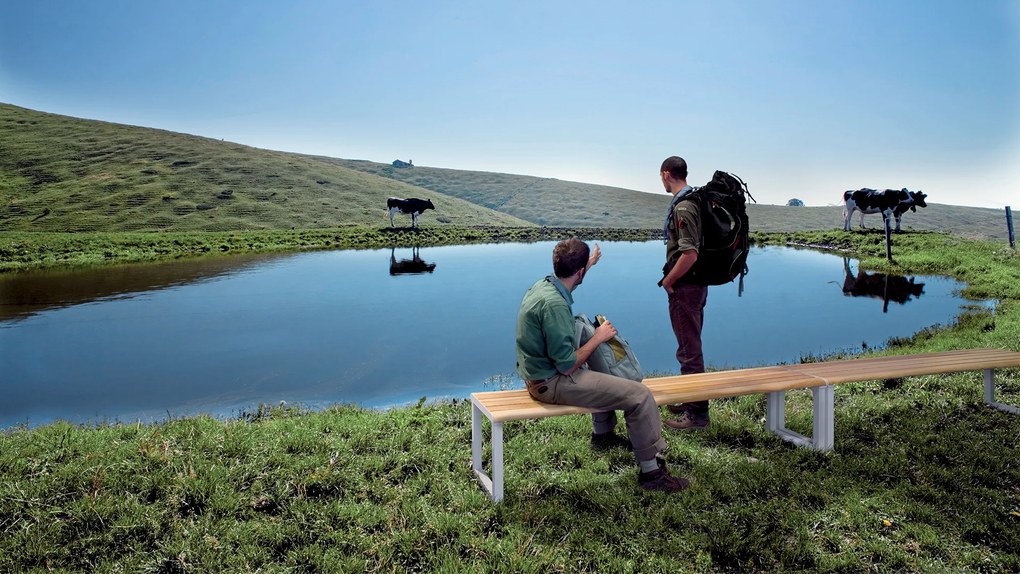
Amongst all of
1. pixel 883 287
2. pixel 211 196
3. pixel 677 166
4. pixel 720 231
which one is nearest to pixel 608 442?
pixel 720 231

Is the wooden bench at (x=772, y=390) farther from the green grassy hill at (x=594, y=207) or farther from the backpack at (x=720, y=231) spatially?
the green grassy hill at (x=594, y=207)

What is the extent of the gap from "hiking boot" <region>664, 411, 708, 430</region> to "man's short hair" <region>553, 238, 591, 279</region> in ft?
8.02

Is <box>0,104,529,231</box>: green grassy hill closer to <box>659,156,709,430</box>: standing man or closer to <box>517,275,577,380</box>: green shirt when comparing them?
<box>659,156,709,430</box>: standing man

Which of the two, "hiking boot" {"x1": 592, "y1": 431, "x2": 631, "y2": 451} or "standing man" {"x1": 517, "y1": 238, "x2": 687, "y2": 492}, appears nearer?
"standing man" {"x1": 517, "y1": 238, "x2": 687, "y2": 492}

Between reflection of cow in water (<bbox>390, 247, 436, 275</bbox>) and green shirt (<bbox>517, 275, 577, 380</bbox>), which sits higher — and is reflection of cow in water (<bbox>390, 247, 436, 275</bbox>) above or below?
below

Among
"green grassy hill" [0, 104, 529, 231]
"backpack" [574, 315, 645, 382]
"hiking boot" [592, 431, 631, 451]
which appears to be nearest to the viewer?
"backpack" [574, 315, 645, 382]

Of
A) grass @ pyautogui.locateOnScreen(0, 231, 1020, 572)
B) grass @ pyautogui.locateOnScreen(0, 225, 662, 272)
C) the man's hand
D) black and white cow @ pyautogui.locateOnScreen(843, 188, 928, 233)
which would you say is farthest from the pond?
black and white cow @ pyautogui.locateOnScreen(843, 188, 928, 233)

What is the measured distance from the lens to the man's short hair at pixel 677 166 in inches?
251

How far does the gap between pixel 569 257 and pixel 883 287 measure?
19429 mm

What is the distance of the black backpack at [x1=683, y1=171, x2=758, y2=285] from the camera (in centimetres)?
621

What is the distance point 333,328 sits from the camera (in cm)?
1414

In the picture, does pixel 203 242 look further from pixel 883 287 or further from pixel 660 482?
pixel 660 482

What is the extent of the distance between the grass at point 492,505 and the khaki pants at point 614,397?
0.39 meters

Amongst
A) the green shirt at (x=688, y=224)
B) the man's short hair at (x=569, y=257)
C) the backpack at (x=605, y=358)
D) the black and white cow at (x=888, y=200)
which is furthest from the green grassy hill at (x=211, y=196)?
the man's short hair at (x=569, y=257)
